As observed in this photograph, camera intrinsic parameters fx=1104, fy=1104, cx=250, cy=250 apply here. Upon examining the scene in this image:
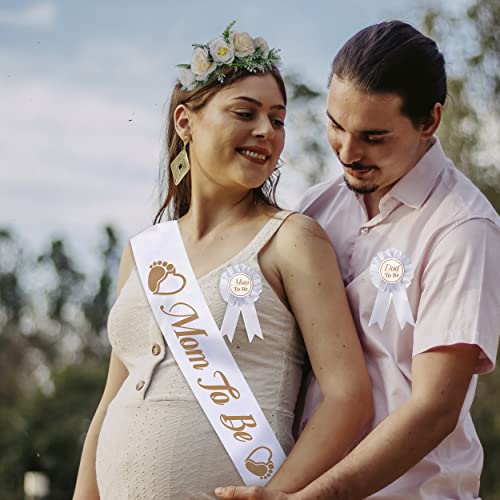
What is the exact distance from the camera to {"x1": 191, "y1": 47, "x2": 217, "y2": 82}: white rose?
3363 millimetres

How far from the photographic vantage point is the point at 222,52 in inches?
132

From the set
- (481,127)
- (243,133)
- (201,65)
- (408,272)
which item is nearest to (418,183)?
(408,272)

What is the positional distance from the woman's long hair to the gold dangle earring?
0.14ft

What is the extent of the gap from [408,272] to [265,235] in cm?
43

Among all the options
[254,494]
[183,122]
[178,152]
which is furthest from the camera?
[178,152]

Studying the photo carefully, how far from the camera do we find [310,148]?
16344 millimetres

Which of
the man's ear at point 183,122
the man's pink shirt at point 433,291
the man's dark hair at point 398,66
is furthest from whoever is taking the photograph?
the man's ear at point 183,122

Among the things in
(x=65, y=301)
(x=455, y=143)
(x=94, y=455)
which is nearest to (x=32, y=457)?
(x=455, y=143)

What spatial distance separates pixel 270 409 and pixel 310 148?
13496 mm

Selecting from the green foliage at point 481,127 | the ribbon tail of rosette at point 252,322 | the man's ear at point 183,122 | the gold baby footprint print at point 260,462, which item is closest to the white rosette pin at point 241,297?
the ribbon tail of rosette at point 252,322

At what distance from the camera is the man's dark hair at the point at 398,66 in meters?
3.06

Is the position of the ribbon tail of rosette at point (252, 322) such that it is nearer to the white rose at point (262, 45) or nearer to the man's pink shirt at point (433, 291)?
the man's pink shirt at point (433, 291)

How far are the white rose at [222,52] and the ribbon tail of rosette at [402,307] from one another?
900mm

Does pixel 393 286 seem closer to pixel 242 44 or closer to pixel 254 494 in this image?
pixel 254 494
